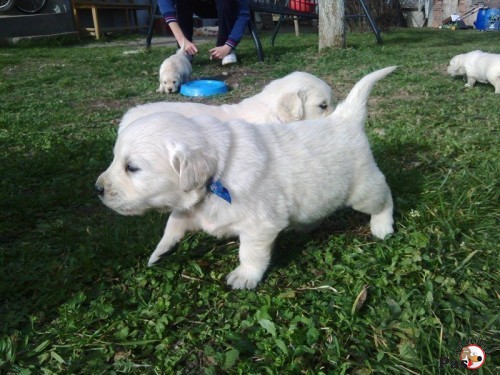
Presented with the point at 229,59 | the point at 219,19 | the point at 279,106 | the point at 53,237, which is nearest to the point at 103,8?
the point at 219,19

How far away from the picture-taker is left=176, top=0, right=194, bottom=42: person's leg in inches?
306

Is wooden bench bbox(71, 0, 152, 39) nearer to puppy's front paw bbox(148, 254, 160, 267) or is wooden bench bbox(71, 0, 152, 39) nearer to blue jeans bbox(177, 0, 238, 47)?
blue jeans bbox(177, 0, 238, 47)

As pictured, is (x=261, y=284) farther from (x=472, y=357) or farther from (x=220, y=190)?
(x=472, y=357)

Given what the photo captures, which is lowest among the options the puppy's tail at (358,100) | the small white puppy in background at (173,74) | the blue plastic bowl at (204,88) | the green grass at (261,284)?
the green grass at (261,284)

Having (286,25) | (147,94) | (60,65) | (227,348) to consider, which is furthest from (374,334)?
(286,25)

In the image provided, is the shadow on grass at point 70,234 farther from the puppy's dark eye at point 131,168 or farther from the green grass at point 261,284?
the puppy's dark eye at point 131,168

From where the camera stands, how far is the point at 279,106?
10.8 feet

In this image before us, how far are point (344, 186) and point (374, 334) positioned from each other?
748 millimetres

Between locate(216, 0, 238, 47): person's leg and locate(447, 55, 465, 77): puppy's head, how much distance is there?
3.69m

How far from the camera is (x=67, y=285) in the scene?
83.0 inches

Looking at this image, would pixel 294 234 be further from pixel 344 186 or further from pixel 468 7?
pixel 468 7

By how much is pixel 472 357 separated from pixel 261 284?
94 cm

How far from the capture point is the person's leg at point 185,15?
25.5 ft

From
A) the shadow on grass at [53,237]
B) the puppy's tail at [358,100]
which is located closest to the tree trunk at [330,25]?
the shadow on grass at [53,237]
